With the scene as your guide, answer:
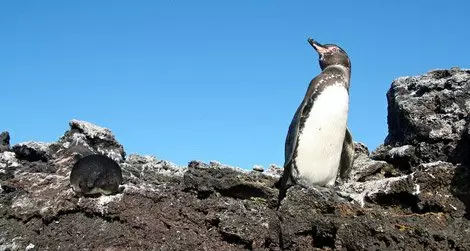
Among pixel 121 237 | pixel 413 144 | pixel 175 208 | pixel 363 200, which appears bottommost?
pixel 121 237

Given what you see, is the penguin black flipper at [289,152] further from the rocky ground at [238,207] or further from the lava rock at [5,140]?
the lava rock at [5,140]

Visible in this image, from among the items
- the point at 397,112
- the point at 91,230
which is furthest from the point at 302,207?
the point at 397,112

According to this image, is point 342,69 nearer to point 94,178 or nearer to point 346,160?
point 346,160

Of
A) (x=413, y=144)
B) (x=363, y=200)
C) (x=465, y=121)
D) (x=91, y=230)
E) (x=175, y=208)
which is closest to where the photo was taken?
(x=91, y=230)

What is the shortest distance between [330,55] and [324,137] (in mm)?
1342

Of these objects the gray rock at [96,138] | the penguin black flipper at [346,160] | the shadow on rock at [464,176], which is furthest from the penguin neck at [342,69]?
the gray rock at [96,138]

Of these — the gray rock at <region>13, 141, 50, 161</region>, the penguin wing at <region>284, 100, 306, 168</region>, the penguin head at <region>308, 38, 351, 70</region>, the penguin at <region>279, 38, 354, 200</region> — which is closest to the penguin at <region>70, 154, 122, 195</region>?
the gray rock at <region>13, 141, 50, 161</region>

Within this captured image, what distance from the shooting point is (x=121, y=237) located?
5.58 meters

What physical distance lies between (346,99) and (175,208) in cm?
299

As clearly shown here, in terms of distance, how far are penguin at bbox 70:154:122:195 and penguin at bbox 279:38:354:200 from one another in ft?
7.04

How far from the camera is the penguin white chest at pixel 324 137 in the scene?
24.7 feet

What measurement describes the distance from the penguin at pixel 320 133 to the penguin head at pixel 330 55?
0.16 m

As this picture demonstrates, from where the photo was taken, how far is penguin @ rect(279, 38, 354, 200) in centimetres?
751

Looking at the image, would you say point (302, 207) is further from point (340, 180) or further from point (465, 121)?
point (465, 121)
